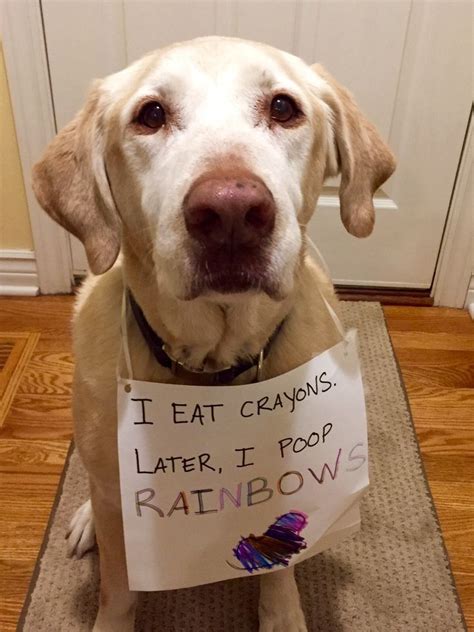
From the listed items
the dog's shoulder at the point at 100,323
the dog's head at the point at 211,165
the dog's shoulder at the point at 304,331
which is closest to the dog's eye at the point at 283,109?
the dog's head at the point at 211,165

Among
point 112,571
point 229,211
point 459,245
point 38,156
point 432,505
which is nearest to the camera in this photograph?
point 229,211

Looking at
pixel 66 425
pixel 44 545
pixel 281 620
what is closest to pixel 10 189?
pixel 66 425

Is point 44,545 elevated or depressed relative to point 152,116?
depressed

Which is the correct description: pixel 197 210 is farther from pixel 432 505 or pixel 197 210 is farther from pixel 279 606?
pixel 432 505

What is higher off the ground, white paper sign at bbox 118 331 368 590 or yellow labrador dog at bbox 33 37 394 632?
yellow labrador dog at bbox 33 37 394 632

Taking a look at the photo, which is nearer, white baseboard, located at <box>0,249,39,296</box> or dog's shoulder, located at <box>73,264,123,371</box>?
dog's shoulder, located at <box>73,264,123,371</box>

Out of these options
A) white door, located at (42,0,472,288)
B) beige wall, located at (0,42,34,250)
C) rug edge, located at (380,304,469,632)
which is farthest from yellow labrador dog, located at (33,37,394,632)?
beige wall, located at (0,42,34,250)

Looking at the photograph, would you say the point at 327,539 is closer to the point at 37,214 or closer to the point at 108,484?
the point at 108,484

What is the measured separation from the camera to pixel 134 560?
98 centimetres

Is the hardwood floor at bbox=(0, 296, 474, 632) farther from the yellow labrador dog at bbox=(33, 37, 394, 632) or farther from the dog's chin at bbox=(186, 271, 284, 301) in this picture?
the dog's chin at bbox=(186, 271, 284, 301)

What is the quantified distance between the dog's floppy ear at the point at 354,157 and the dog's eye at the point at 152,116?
0.26 meters

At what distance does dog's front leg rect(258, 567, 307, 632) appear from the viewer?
1147 millimetres

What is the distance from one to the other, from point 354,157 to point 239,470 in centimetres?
52

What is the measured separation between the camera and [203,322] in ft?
2.95
